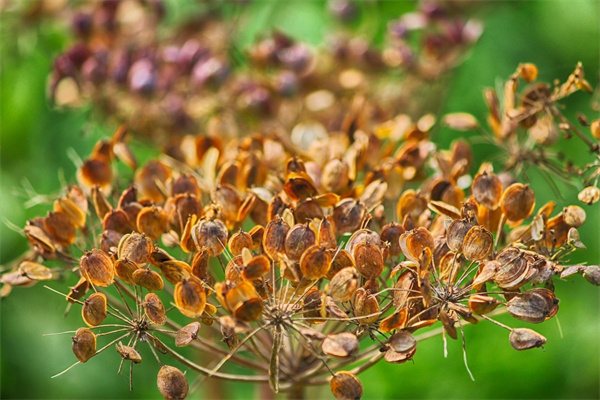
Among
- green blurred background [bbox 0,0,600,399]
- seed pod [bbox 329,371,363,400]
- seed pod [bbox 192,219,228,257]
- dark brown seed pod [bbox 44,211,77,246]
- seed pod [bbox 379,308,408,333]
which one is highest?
seed pod [bbox 192,219,228,257]

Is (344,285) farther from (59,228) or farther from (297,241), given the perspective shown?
(59,228)

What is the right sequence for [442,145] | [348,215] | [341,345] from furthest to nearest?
[442,145], [348,215], [341,345]

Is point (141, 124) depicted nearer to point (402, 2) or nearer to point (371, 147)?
point (371, 147)

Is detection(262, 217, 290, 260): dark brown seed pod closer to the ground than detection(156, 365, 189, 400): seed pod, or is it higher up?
higher up

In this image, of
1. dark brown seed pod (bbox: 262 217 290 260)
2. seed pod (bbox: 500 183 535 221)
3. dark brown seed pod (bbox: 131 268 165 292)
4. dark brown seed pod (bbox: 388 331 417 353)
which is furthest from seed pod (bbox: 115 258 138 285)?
seed pod (bbox: 500 183 535 221)

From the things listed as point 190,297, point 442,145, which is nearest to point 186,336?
point 190,297

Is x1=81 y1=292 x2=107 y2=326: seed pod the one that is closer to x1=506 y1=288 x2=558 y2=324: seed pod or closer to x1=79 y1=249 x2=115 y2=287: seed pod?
x1=79 y1=249 x2=115 y2=287: seed pod

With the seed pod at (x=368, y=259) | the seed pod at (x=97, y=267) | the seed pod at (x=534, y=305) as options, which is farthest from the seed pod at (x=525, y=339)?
the seed pod at (x=97, y=267)
